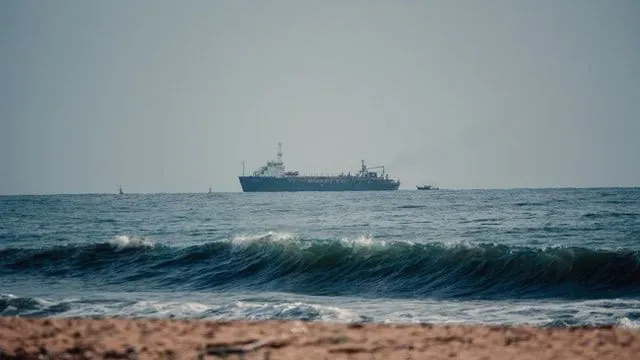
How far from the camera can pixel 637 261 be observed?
13.1 m

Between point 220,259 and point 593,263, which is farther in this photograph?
point 220,259

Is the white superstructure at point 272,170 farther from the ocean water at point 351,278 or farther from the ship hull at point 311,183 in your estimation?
the ocean water at point 351,278

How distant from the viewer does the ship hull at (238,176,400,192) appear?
13612 cm

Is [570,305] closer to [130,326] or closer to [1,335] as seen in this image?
[130,326]

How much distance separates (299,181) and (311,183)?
3.26m

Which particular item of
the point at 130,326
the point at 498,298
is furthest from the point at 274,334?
the point at 498,298

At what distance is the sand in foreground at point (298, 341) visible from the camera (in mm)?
3744

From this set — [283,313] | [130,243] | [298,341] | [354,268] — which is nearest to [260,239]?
[130,243]

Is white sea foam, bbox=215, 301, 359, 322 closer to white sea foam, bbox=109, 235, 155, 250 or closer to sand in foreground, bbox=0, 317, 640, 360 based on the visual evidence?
sand in foreground, bbox=0, 317, 640, 360

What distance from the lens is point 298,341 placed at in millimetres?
4137

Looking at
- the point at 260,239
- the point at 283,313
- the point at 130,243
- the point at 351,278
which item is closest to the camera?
the point at 283,313

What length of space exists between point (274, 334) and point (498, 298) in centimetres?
826

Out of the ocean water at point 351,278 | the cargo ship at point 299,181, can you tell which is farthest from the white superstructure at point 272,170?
the ocean water at point 351,278

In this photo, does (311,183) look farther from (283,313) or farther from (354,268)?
(283,313)
